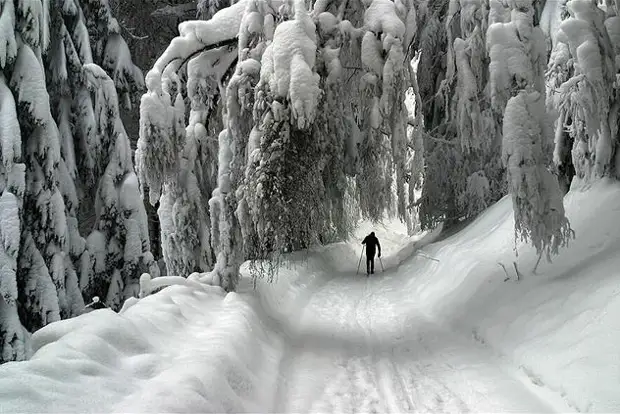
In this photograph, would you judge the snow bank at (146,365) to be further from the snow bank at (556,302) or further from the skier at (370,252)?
the skier at (370,252)

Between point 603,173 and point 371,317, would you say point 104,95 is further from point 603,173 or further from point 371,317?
point 603,173

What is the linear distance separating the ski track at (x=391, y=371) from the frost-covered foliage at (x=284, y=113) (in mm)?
1321

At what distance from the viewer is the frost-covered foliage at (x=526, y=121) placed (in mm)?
5332

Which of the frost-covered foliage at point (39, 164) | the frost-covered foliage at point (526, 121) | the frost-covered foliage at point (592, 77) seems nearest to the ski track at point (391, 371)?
the frost-covered foliage at point (526, 121)

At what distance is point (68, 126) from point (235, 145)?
15.5 feet

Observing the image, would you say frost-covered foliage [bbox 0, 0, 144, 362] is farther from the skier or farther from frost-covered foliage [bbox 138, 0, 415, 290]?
the skier

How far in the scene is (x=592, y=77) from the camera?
18.3 ft

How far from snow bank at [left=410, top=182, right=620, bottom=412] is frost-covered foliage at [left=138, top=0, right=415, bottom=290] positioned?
185 centimetres

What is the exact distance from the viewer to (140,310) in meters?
5.01

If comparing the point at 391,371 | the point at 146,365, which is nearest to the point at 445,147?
the point at 391,371

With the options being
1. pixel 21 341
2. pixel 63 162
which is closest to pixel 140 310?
pixel 21 341

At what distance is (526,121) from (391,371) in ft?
9.38

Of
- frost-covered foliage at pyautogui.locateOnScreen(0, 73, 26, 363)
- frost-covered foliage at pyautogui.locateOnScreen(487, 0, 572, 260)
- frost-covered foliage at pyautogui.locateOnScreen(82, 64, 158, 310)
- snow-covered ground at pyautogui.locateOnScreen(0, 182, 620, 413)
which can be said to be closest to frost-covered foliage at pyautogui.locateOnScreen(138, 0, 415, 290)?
frost-covered foliage at pyautogui.locateOnScreen(487, 0, 572, 260)

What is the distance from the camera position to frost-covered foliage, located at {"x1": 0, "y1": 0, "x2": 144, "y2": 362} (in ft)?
21.5
